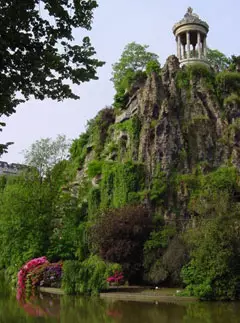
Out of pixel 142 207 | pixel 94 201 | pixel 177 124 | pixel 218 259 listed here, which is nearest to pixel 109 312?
pixel 218 259

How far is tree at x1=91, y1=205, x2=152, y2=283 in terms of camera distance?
24641 mm

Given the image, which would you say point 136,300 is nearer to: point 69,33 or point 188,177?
point 188,177

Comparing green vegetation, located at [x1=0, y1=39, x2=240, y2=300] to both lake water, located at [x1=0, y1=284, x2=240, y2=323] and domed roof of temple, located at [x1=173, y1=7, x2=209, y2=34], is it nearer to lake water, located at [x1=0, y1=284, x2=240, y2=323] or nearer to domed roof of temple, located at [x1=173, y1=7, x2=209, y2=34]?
lake water, located at [x1=0, y1=284, x2=240, y2=323]

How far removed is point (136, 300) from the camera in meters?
20.8

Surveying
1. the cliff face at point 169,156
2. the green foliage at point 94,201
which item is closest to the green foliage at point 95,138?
the cliff face at point 169,156

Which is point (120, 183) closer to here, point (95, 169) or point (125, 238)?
point (95, 169)

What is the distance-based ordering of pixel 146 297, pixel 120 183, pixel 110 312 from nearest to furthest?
pixel 110 312 → pixel 146 297 → pixel 120 183

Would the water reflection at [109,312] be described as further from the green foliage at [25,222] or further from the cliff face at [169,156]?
the green foliage at [25,222]

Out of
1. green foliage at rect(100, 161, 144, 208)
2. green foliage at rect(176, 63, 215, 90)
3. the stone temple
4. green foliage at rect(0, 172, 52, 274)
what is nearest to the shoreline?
green foliage at rect(100, 161, 144, 208)

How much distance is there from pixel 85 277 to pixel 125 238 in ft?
11.7

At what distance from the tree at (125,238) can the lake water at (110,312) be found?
381 centimetres

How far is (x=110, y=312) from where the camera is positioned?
17344mm

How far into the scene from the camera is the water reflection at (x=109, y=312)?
614 inches

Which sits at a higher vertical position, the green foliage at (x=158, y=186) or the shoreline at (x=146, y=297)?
the green foliage at (x=158, y=186)
